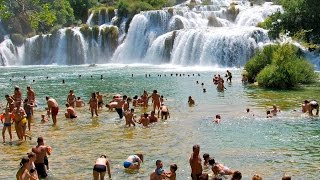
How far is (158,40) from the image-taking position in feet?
227

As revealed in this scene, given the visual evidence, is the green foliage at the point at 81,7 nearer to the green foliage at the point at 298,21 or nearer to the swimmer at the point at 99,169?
the green foliage at the point at 298,21

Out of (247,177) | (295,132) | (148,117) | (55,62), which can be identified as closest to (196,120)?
(148,117)

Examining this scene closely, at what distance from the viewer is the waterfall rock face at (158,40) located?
2333 inches

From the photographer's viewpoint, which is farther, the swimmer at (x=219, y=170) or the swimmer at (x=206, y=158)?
the swimmer at (x=206, y=158)

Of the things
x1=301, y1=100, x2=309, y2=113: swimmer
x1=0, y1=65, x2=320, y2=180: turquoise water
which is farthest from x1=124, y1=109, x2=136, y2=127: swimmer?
x1=301, y1=100, x2=309, y2=113: swimmer

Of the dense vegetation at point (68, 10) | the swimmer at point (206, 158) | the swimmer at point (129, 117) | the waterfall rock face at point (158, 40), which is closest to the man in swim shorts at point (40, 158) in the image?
the swimmer at point (206, 158)

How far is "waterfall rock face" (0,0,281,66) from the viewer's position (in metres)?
59.2

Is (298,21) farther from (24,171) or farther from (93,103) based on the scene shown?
(24,171)

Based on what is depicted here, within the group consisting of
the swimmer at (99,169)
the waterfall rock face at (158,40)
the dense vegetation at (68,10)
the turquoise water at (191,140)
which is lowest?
the turquoise water at (191,140)

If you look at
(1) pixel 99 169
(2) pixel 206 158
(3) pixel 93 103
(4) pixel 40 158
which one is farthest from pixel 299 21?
(1) pixel 99 169

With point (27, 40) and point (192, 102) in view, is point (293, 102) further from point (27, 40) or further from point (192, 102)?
point (27, 40)

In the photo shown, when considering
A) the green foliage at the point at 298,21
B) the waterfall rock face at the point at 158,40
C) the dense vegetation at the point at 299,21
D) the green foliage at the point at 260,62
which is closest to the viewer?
the green foliage at the point at 260,62

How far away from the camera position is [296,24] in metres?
51.7

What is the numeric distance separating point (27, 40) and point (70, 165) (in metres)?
70.8
